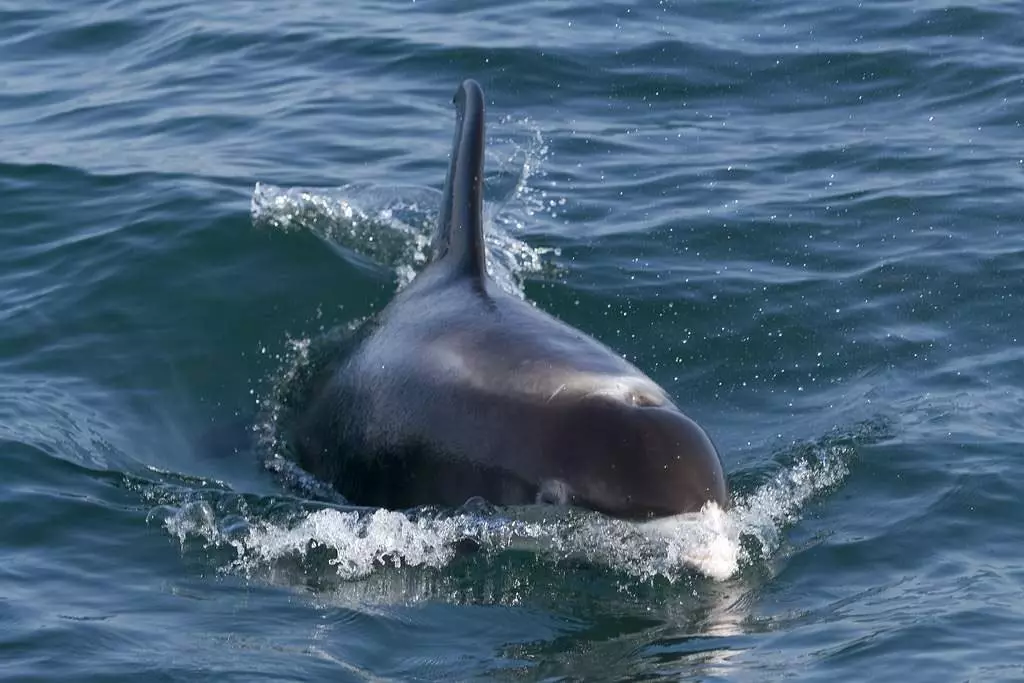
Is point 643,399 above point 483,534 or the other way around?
above

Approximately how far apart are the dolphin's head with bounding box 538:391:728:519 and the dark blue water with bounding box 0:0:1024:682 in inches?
6.8

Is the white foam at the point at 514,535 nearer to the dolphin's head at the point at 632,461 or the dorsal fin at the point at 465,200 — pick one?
the dolphin's head at the point at 632,461

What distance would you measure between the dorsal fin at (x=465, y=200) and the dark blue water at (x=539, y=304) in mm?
1546

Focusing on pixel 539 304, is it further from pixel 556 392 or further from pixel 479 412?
pixel 556 392

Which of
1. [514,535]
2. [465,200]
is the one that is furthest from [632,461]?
[465,200]

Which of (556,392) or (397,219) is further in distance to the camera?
(397,219)

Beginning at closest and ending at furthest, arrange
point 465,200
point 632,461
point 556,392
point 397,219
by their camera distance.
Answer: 1. point 632,461
2. point 556,392
3. point 465,200
4. point 397,219

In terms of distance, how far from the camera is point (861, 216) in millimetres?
15852

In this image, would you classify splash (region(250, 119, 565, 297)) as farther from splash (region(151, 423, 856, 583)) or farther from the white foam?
the white foam

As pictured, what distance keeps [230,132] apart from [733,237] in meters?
5.53

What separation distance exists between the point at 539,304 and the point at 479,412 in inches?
181

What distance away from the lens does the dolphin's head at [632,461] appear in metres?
8.54

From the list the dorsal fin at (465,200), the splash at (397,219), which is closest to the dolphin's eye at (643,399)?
the dorsal fin at (465,200)

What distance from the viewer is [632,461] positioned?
8.60 m
